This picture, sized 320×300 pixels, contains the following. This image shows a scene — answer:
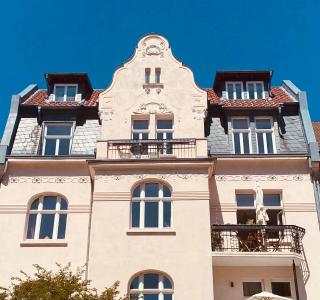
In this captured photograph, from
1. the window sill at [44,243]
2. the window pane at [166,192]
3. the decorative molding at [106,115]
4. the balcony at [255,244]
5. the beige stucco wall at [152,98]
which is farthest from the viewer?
the decorative molding at [106,115]

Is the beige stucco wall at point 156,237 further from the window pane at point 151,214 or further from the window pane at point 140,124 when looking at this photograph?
the window pane at point 140,124

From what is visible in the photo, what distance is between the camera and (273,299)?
17797 mm

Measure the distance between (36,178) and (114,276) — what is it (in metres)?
5.84

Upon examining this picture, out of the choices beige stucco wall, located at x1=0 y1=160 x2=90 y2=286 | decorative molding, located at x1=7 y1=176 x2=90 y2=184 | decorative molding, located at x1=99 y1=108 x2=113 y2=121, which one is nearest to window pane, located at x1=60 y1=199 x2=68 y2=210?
beige stucco wall, located at x1=0 y1=160 x2=90 y2=286

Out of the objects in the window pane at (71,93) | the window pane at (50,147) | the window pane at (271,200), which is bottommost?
the window pane at (271,200)

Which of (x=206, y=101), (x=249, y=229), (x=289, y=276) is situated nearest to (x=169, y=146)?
(x=206, y=101)

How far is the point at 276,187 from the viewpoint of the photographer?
2148cm

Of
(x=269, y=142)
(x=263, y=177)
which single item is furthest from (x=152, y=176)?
(x=269, y=142)

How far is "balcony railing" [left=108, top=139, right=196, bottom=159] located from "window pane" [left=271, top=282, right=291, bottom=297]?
5898 mm

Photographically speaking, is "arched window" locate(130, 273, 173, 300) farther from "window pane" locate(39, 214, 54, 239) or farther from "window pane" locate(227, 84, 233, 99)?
"window pane" locate(227, 84, 233, 99)

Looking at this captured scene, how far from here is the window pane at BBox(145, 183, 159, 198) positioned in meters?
20.5

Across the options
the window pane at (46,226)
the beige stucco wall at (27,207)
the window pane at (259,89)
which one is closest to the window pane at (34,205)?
the beige stucco wall at (27,207)

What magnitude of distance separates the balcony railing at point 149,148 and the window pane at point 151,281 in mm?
4833

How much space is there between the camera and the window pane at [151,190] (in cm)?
2045
